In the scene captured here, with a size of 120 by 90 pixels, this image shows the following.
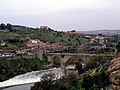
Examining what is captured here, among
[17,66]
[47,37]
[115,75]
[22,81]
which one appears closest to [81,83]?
[115,75]

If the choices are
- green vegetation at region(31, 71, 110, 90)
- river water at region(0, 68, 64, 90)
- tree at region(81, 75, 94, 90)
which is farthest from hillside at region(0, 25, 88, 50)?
tree at region(81, 75, 94, 90)

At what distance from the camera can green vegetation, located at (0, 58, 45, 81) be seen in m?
64.8

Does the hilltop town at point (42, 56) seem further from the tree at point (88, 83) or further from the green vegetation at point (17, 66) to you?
the tree at point (88, 83)

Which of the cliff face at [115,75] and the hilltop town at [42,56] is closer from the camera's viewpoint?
the cliff face at [115,75]

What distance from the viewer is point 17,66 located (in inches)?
2778

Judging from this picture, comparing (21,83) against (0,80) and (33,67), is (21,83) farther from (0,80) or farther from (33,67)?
(33,67)

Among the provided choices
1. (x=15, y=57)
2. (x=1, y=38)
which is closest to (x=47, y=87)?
(x=15, y=57)

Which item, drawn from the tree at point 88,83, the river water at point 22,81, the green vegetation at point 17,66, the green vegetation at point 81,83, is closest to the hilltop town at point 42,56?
the green vegetation at point 17,66

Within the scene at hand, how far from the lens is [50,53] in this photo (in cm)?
7906

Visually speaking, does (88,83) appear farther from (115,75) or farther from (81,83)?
(81,83)

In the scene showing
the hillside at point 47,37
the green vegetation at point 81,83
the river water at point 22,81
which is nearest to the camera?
the green vegetation at point 81,83

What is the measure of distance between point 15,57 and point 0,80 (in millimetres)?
13451

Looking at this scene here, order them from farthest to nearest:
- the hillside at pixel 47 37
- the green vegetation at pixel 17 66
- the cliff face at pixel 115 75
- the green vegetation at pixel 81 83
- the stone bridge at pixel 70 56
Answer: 1. the hillside at pixel 47 37
2. the stone bridge at pixel 70 56
3. the green vegetation at pixel 17 66
4. the green vegetation at pixel 81 83
5. the cliff face at pixel 115 75

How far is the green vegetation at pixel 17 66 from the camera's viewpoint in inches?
2550
